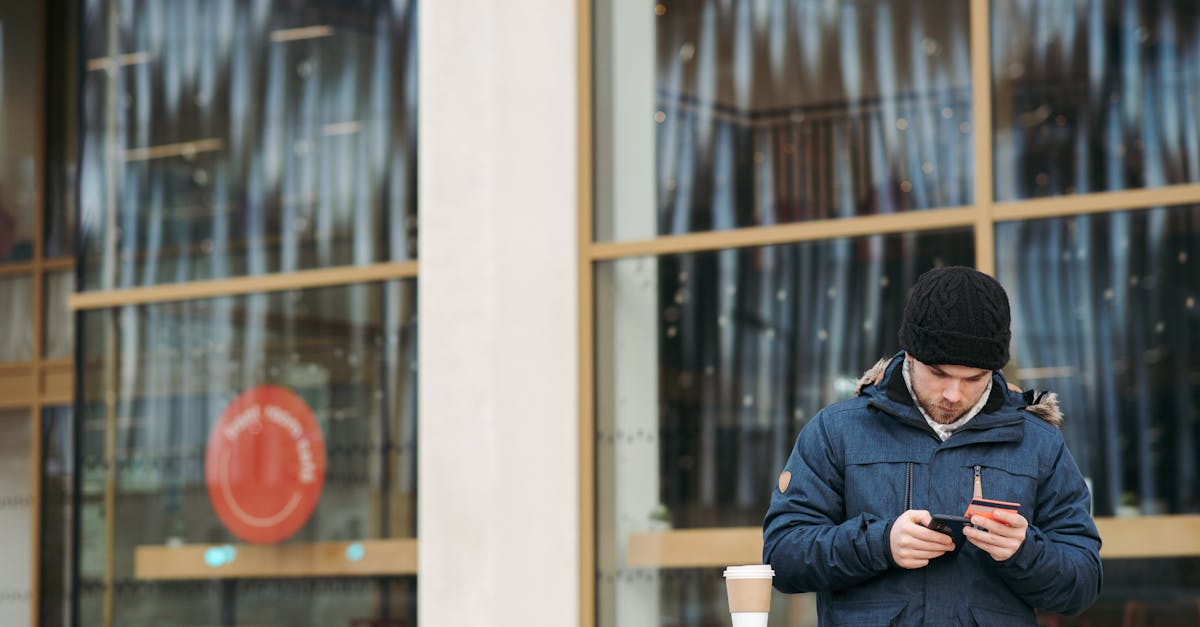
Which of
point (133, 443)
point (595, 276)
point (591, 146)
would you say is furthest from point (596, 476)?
point (133, 443)

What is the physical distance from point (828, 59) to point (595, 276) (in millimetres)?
1401

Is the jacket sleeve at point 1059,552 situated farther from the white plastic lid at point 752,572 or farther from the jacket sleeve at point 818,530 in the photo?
the white plastic lid at point 752,572

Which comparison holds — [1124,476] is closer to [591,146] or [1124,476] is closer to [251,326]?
[591,146]

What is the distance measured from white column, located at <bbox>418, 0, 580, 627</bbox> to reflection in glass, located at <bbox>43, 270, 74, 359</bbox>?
14.8ft

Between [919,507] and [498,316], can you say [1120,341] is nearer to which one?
[498,316]

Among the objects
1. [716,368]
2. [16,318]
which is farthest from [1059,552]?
[16,318]

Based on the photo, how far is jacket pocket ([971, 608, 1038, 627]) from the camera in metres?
3.51

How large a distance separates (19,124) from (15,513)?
260 cm

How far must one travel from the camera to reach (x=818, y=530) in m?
3.61

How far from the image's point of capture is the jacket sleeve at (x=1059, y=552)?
3.42 meters

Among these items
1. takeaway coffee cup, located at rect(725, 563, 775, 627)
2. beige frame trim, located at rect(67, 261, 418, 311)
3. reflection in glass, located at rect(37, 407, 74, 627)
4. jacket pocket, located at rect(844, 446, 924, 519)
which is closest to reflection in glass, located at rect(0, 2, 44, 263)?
reflection in glass, located at rect(37, 407, 74, 627)

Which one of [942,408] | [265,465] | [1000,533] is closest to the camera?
[1000,533]

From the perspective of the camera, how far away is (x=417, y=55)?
8320 millimetres

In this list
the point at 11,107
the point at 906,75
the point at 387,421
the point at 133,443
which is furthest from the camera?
the point at 11,107
